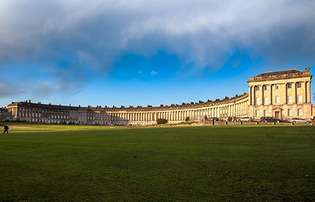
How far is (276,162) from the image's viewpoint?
15.1m

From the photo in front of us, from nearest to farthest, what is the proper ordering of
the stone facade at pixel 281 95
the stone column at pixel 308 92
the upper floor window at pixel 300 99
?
the stone column at pixel 308 92
the stone facade at pixel 281 95
the upper floor window at pixel 300 99

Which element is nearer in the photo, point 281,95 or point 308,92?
point 308,92

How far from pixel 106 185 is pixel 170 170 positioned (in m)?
3.09

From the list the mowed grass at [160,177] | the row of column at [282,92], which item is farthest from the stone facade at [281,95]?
the mowed grass at [160,177]

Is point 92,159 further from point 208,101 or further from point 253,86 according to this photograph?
point 208,101

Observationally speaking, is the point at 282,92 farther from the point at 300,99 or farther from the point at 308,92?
the point at 308,92

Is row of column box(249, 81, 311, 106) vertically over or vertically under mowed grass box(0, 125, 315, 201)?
over

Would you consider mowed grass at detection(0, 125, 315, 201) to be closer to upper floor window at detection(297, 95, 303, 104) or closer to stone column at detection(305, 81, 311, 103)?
stone column at detection(305, 81, 311, 103)

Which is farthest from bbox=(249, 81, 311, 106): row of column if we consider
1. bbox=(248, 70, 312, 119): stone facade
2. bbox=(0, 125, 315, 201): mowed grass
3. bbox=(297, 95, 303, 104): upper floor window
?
bbox=(0, 125, 315, 201): mowed grass

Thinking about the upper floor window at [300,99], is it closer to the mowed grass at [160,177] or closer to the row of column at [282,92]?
the row of column at [282,92]

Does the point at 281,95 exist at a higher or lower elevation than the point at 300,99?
higher

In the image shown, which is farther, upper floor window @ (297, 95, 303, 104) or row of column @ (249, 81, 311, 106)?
upper floor window @ (297, 95, 303, 104)

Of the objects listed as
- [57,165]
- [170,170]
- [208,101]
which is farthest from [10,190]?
[208,101]

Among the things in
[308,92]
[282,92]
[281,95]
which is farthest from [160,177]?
[281,95]
